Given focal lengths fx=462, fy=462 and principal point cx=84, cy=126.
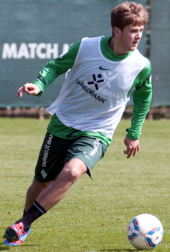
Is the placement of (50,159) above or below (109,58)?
below

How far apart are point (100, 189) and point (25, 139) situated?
500 centimetres

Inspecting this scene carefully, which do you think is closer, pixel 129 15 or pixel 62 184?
pixel 62 184

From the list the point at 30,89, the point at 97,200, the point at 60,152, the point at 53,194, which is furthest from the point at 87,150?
the point at 97,200

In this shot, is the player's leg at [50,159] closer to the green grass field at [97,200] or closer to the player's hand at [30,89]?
the green grass field at [97,200]

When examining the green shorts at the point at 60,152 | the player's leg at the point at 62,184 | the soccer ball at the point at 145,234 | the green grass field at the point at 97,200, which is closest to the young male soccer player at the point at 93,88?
the green shorts at the point at 60,152

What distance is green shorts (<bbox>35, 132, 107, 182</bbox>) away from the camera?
151 inches

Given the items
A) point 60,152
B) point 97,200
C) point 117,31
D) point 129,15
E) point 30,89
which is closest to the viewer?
point 30,89

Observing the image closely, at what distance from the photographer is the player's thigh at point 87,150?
3.74m

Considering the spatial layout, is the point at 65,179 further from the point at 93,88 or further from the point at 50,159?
the point at 93,88

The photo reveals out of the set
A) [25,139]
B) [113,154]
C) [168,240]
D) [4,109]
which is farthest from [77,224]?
[4,109]

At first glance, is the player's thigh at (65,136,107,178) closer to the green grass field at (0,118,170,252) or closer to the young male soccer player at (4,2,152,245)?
the young male soccer player at (4,2,152,245)

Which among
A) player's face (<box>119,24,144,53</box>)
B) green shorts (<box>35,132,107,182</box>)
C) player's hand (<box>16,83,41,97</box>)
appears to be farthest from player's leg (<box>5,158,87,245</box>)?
player's face (<box>119,24,144,53</box>)

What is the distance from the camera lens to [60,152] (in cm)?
401

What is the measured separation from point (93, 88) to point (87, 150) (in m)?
0.54
